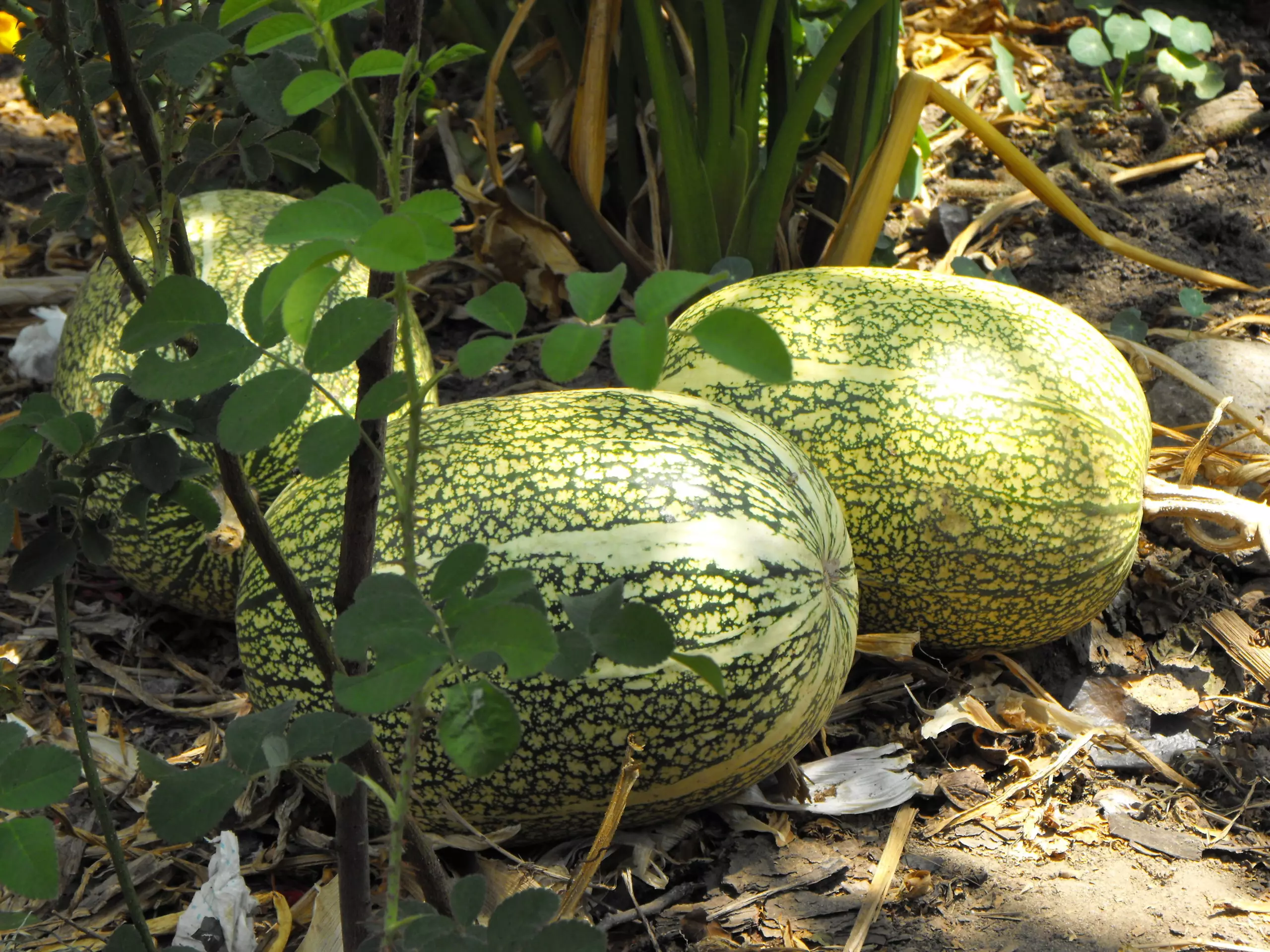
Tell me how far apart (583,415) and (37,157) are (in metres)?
3.36

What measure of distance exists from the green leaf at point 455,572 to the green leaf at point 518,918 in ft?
0.99

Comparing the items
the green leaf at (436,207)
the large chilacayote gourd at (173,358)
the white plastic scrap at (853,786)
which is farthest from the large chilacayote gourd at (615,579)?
the green leaf at (436,207)

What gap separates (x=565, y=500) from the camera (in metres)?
1.93

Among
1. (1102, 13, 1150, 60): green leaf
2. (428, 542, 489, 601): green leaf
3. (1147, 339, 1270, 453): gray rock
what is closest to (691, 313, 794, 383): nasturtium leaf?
(428, 542, 489, 601): green leaf

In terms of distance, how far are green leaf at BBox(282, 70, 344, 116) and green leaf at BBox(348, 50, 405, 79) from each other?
2 cm

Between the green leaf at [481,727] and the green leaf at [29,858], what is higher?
the green leaf at [481,727]

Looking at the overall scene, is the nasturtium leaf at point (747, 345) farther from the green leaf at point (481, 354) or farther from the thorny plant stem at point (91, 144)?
the thorny plant stem at point (91, 144)

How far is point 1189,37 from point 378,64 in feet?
13.4

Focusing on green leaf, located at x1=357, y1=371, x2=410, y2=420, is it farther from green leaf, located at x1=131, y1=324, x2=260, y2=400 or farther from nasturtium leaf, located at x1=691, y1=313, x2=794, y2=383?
nasturtium leaf, located at x1=691, y1=313, x2=794, y2=383

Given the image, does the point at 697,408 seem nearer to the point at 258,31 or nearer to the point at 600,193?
the point at 258,31

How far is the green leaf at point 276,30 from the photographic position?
1.11 m

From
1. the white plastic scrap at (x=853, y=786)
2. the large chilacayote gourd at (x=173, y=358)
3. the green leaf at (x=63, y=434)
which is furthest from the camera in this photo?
the large chilacayote gourd at (x=173, y=358)

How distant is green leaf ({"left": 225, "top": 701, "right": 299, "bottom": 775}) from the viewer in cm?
116

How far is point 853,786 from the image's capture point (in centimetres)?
227
